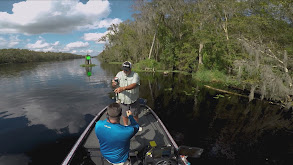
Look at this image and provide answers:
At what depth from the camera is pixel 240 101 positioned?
1302 cm

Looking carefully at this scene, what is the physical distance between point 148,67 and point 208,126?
95.4 ft

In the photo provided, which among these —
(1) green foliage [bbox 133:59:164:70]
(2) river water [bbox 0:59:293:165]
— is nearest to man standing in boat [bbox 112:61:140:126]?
(2) river water [bbox 0:59:293:165]

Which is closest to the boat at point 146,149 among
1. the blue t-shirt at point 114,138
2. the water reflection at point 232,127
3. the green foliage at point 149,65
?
the blue t-shirt at point 114,138

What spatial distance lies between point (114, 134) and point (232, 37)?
74.7ft

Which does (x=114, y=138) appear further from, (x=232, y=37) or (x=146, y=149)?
(x=232, y=37)

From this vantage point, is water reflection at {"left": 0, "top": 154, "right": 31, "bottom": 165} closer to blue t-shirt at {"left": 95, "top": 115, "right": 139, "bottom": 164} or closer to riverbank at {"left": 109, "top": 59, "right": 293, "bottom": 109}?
blue t-shirt at {"left": 95, "top": 115, "right": 139, "bottom": 164}

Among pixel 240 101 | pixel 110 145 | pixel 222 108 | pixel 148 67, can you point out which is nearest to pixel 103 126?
pixel 110 145

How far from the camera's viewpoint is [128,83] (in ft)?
14.5

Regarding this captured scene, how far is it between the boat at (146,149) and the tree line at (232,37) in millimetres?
10610

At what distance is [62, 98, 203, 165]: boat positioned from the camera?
3033 millimetres

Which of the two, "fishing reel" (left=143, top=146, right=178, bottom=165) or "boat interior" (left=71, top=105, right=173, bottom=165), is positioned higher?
"fishing reel" (left=143, top=146, right=178, bottom=165)

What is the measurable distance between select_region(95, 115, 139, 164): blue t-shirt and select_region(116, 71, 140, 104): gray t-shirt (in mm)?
1790

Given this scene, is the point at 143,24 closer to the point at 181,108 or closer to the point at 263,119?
the point at 181,108

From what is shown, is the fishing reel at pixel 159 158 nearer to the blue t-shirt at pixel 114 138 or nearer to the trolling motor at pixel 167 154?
the trolling motor at pixel 167 154
